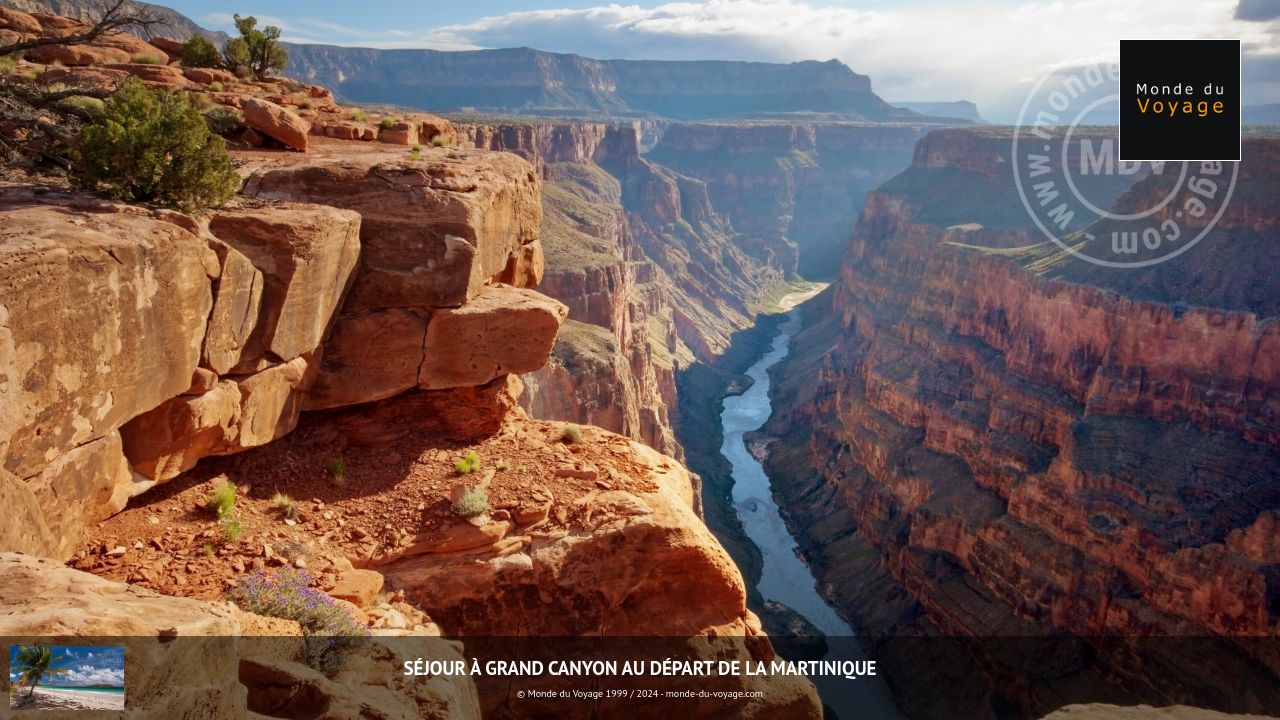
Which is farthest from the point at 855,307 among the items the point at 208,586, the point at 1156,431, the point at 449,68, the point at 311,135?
the point at 449,68

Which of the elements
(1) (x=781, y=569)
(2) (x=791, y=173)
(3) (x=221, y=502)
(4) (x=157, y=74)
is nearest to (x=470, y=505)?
(3) (x=221, y=502)

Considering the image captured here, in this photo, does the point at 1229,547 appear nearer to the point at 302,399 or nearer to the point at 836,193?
the point at 302,399

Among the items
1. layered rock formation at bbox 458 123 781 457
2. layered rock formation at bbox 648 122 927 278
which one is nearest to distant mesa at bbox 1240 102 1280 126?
layered rock formation at bbox 648 122 927 278

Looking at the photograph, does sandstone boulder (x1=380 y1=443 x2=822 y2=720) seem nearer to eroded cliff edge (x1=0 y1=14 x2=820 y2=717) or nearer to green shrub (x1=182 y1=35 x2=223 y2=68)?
eroded cliff edge (x1=0 y1=14 x2=820 y2=717)

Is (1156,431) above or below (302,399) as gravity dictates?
below

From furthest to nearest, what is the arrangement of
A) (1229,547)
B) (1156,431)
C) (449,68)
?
(449,68) → (1156,431) → (1229,547)

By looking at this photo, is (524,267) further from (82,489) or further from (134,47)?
(134,47)
